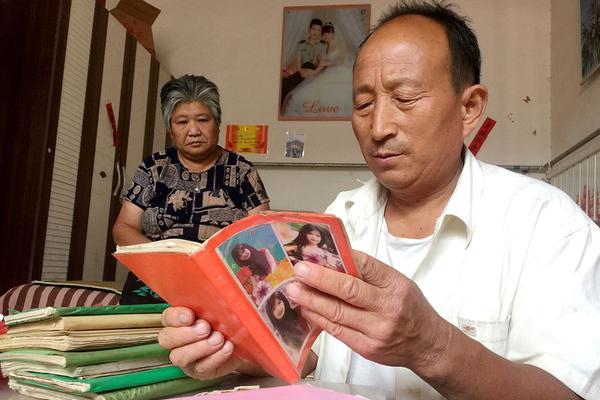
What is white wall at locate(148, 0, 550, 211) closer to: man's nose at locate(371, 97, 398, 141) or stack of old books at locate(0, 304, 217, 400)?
man's nose at locate(371, 97, 398, 141)

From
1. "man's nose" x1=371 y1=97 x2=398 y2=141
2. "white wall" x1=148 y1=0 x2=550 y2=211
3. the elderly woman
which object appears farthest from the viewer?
"white wall" x1=148 y1=0 x2=550 y2=211

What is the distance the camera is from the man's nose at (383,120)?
0.88 meters

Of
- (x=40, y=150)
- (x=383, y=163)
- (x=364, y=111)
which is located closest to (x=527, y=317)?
(x=383, y=163)

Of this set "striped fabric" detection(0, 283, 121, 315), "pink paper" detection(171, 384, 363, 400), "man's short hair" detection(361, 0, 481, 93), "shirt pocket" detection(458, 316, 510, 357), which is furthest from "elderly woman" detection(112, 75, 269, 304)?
"pink paper" detection(171, 384, 363, 400)

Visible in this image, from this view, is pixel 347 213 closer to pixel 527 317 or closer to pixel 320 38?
pixel 527 317

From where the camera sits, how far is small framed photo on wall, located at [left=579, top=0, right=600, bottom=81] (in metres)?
2.07

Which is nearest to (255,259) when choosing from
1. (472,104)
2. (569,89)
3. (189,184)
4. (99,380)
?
(99,380)

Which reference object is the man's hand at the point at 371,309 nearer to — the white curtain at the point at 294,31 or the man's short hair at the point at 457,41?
the man's short hair at the point at 457,41

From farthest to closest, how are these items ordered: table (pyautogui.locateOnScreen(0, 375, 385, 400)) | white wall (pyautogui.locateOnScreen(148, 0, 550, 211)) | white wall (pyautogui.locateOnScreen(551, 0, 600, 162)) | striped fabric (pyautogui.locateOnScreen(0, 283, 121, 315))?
white wall (pyautogui.locateOnScreen(148, 0, 550, 211)) → white wall (pyautogui.locateOnScreen(551, 0, 600, 162)) → striped fabric (pyautogui.locateOnScreen(0, 283, 121, 315)) → table (pyautogui.locateOnScreen(0, 375, 385, 400))

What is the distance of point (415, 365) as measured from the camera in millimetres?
562

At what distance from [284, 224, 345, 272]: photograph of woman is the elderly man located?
0.03 metres

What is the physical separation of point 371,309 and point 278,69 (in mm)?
2753

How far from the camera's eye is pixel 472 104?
38.0 inches

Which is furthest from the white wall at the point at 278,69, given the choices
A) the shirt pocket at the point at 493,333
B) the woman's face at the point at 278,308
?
the woman's face at the point at 278,308
